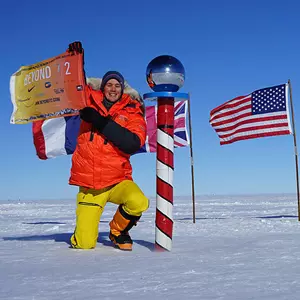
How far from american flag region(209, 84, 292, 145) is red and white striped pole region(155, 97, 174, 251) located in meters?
5.32

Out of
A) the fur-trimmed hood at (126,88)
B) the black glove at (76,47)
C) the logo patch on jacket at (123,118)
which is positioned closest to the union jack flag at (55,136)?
the fur-trimmed hood at (126,88)

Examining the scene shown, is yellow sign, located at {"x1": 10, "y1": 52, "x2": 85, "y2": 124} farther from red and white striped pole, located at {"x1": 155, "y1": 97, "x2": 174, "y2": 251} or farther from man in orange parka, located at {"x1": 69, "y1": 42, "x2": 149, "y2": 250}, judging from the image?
red and white striped pole, located at {"x1": 155, "y1": 97, "x2": 174, "y2": 251}

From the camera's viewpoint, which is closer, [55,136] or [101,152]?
[101,152]

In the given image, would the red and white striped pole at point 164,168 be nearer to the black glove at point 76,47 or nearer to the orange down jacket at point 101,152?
the orange down jacket at point 101,152

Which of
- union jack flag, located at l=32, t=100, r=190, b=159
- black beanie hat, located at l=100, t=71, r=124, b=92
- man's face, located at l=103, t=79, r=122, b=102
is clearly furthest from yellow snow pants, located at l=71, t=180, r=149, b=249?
union jack flag, located at l=32, t=100, r=190, b=159

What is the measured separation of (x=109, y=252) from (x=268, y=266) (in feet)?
4.49

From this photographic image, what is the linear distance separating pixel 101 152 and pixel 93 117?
0.36 metres

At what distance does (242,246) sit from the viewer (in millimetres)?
3885

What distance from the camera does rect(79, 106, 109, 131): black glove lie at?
3637mm

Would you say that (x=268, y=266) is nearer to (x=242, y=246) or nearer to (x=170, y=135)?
(x=242, y=246)

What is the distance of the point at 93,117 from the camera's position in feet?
11.9

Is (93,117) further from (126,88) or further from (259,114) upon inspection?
(259,114)

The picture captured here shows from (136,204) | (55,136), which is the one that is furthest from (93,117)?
(55,136)

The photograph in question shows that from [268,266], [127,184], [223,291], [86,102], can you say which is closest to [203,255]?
[268,266]
